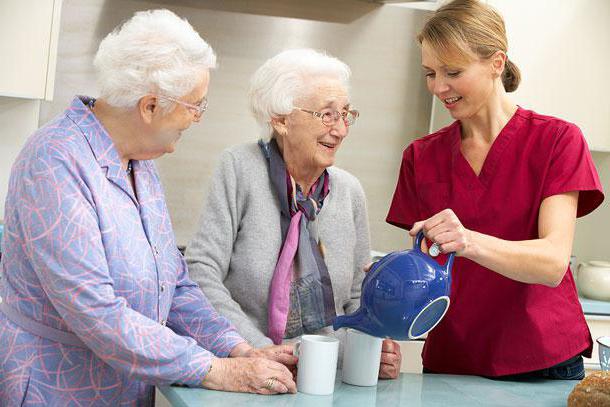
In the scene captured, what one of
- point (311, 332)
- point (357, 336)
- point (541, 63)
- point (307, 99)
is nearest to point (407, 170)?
point (307, 99)


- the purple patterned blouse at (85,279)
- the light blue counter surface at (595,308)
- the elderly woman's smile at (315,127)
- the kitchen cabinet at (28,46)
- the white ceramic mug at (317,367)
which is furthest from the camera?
the light blue counter surface at (595,308)

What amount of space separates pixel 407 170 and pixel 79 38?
5.25 feet

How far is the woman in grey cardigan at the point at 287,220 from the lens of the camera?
1.85m

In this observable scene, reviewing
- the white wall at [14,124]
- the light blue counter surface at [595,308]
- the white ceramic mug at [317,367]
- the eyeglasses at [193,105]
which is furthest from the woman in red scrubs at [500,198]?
the white wall at [14,124]

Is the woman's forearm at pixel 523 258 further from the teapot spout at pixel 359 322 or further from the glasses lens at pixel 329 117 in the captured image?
the glasses lens at pixel 329 117

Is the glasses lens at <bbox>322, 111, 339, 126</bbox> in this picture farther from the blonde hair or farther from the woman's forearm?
the woman's forearm

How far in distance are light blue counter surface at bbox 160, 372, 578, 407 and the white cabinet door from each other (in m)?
1.70

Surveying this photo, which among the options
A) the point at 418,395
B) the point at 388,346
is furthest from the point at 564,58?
the point at 418,395

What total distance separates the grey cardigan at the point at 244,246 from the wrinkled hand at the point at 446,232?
45 cm

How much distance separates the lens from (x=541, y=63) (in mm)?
3221

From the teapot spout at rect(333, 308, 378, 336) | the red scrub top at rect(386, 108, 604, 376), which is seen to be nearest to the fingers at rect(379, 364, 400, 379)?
the teapot spout at rect(333, 308, 378, 336)

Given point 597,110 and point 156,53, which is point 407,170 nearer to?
point 156,53

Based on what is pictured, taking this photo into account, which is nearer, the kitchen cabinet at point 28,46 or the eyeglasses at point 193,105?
the eyeglasses at point 193,105

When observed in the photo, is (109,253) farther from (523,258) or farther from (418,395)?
(523,258)
